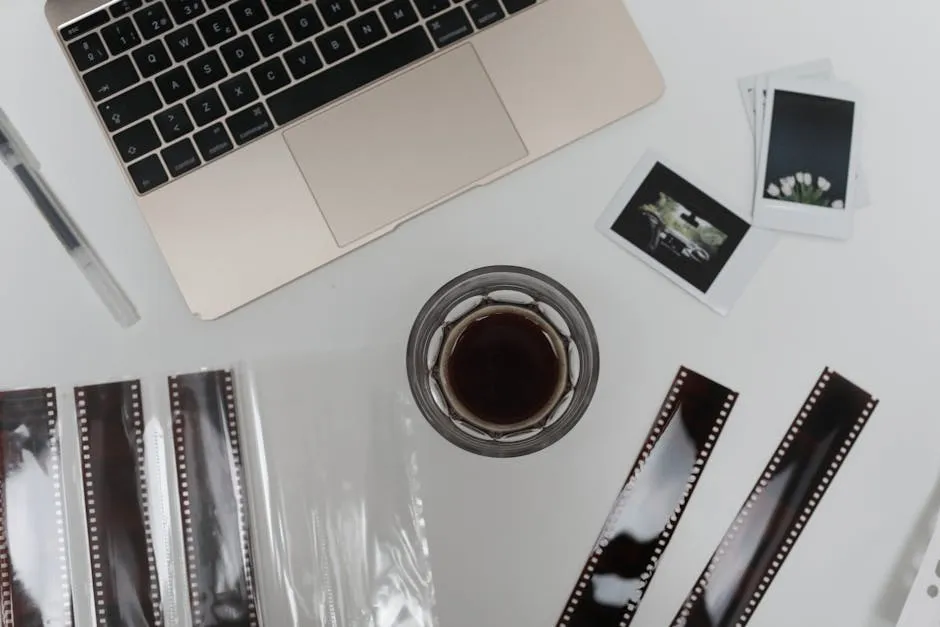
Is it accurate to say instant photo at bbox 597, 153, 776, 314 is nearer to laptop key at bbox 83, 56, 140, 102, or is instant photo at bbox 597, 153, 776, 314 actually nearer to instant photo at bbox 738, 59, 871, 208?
instant photo at bbox 738, 59, 871, 208

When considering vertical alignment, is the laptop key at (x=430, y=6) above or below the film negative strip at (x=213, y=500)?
above

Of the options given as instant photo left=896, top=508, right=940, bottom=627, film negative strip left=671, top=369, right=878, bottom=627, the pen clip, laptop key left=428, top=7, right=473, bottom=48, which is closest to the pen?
the pen clip

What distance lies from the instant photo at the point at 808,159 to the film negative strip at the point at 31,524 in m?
0.58

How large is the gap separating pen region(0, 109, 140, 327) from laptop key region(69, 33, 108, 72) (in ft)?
0.26

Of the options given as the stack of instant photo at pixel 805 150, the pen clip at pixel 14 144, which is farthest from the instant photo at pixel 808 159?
the pen clip at pixel 14 144

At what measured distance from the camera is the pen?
24.4 inches

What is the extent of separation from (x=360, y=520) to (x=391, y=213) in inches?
9.3

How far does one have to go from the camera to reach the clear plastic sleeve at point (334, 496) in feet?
2.04

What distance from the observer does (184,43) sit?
1.97 ft

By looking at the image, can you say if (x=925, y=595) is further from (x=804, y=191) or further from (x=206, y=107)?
(x=206, y=107)

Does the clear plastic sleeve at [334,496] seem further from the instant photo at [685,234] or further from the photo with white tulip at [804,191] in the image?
the photo with white tulip at [804,191]

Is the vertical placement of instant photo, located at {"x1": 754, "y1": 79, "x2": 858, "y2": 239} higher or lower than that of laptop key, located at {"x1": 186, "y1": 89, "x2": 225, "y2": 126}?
higher

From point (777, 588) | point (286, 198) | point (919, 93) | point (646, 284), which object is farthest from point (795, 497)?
point (286, 198)

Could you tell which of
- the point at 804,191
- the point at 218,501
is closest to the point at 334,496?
the point at 218,501
